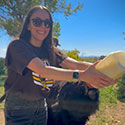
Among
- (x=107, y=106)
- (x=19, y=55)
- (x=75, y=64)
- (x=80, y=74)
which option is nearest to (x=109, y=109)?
(x=107, y=106)

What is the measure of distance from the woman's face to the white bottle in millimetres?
673

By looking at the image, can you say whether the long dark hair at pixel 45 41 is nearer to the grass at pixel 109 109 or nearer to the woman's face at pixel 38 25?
the woman's face at pixel 38 25

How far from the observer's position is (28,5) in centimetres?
920

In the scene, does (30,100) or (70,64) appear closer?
(30,100)

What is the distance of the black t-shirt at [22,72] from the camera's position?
1.22 meters

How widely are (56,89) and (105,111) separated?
9.27 ft

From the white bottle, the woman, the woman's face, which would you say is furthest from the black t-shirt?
the white bottle

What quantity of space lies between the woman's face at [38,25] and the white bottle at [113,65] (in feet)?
2.21

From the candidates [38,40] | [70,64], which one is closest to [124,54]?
[70,64]

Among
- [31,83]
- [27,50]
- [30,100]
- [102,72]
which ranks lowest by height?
[30,100]

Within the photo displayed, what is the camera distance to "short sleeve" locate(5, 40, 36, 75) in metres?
1.20

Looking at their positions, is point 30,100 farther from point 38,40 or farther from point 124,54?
point 124,54

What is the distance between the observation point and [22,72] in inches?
49.5

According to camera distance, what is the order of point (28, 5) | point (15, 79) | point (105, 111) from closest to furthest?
point (15, 79) → point (105, 111) → point (28, 5)
